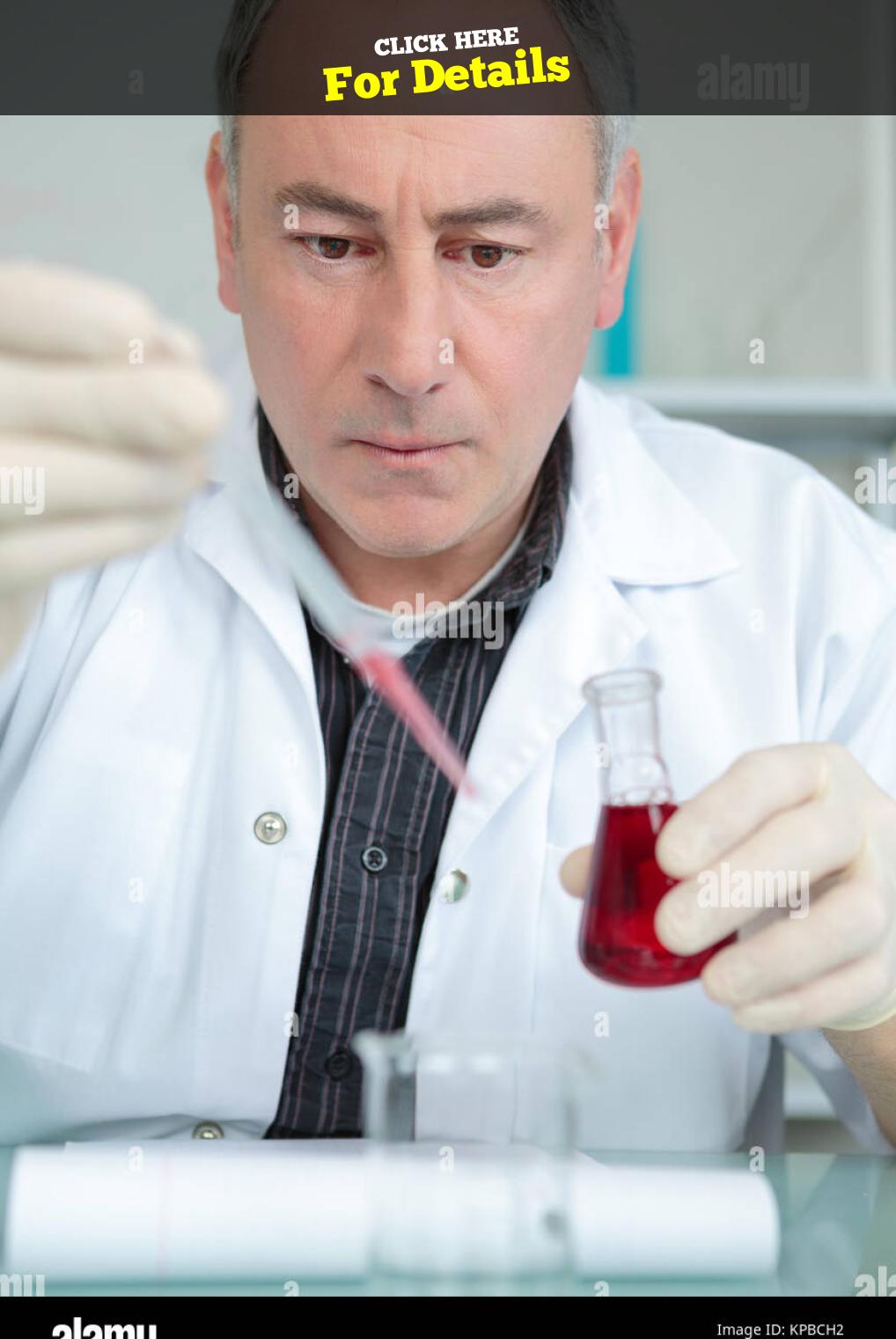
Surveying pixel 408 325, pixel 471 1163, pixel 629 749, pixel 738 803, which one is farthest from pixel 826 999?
pixel 408 325

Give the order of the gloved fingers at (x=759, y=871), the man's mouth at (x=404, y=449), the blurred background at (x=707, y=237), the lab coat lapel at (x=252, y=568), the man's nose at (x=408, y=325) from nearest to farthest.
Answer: the gloved fingers at (x=759, y=871) → the man's nose at (x=408, y=325) → the man's mouth at (x=404, y=449) → the lab coat lapel at (x=252, y=568) → the blurred background at (x=707, y=237)

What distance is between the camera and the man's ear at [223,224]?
1.81 m

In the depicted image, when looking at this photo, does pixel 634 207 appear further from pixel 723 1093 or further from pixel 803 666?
pixel 723 1093

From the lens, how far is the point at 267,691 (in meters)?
1.72

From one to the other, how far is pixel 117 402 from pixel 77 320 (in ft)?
0.22

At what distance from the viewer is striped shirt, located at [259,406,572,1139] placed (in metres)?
1.63


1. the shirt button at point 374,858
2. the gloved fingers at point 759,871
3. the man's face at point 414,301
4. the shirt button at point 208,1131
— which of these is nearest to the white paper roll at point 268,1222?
the gloved fingers at point 759,871

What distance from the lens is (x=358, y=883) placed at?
1669 millimetres

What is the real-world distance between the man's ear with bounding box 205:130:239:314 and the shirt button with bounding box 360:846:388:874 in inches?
28.3

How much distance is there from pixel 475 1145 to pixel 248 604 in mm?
957

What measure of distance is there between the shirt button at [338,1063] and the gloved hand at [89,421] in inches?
30.7

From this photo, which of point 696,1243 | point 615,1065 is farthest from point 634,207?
point 696,1243
